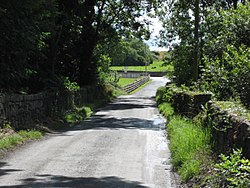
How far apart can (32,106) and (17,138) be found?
476cm

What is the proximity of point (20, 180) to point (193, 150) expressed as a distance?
3793mm

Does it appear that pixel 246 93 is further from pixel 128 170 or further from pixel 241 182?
pixel 241 182

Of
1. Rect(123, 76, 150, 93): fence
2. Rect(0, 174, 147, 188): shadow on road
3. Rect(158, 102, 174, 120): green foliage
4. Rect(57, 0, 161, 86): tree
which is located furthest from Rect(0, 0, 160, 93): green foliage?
Rect(123, 76, 150, 93): fence

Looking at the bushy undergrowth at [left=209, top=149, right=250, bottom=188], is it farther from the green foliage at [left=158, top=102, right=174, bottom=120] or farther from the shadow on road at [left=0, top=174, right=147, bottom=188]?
the green foliage at [left=158, top=102, right=174, bottom=120]

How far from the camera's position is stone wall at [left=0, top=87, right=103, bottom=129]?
14.9 meters

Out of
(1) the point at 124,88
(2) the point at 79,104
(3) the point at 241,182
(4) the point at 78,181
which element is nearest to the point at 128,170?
(4) the point at 78,181

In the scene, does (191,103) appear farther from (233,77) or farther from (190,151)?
(190,151)

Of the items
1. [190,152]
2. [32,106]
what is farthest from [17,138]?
[190,152]

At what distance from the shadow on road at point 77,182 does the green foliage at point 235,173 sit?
5.61 feet

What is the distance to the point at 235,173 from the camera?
635 centimetres

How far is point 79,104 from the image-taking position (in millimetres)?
28250

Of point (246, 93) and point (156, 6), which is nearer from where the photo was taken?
point (246, 93)

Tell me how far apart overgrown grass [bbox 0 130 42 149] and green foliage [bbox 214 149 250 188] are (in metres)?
6.82

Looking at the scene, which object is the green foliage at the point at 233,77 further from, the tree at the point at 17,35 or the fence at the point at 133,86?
the fence at the point at 133,86
